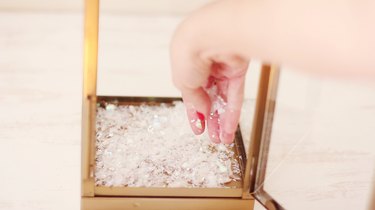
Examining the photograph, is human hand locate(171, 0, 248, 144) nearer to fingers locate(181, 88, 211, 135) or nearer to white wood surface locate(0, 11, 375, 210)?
fingers locate(181, 88, 211, 135)

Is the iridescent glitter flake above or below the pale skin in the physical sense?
below

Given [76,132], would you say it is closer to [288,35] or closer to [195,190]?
[195,190]

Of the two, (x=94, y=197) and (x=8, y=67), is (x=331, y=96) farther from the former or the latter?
(x=8, y=67)

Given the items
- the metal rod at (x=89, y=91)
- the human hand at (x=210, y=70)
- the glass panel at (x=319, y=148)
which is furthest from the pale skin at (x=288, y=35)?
the glass panel at (x=319, y=148)

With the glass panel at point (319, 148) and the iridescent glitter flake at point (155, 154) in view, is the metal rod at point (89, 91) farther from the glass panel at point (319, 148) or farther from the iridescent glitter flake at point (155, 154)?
the glass panel at point (319, 148)

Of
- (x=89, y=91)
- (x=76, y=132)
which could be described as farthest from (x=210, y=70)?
(x=76, y=132)

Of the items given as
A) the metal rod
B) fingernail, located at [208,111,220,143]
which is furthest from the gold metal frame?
fingernail, located at [208,111,220,143]

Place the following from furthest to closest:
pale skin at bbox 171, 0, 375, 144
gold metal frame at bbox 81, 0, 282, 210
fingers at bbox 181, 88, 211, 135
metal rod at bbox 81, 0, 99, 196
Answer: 1. gold metal frame at bbox 81, 0, 282, 210
2. metal rod at bbox 81, 0, 99, 196
3. fingers at bbox 181, 88, 211, 135
4. pale skin at bbox 171, 0, 375, 144

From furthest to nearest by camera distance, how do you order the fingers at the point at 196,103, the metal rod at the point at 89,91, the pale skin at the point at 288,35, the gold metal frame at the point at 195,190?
the gold metal frame at the point at 195,190 < the metal rod at the point at 89,91 < the fingers at the point at 196,103 < the pale skin at the point at 288,35
